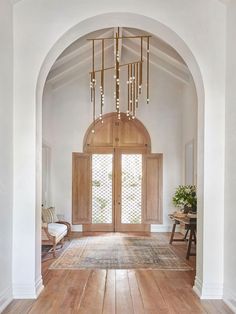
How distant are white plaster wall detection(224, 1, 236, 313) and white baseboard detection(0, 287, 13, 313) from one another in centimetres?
245

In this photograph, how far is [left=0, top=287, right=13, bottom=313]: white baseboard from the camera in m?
3.78

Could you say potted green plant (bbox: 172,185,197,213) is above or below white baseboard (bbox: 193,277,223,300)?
above

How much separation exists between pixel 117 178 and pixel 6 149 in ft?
20.3

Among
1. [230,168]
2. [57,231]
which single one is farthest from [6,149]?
[57,231]

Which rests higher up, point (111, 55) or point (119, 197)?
point (111, 55)

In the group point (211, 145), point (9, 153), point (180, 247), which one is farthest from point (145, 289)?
point (180, 247)

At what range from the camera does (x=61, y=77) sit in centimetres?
967

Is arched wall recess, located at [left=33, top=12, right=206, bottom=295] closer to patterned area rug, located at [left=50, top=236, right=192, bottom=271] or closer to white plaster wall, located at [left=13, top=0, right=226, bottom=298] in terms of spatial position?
white plaster wall, located at [left=13, top=0, right=226, bottom=298]

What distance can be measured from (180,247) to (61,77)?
5.41m

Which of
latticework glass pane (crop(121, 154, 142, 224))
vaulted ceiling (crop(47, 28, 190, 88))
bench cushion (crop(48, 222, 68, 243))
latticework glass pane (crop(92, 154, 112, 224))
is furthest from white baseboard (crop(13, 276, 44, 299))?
latticework glass pane (crop(121, 154, 142, 224))

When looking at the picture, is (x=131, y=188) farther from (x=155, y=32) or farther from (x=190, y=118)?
(x=155, y=32)

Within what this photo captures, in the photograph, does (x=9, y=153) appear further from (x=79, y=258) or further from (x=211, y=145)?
(x=79, y=258)

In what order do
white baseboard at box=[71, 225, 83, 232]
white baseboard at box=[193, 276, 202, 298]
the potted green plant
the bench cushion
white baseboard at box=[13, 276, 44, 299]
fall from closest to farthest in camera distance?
white baseboard at box=[13, 276, 44, 299], white baseboard at box=[193, 276, 202, 298], the bench cushion, the potted green plant, white baseboard at box=[71, 225, 83, 232]

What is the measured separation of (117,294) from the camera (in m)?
4.36
